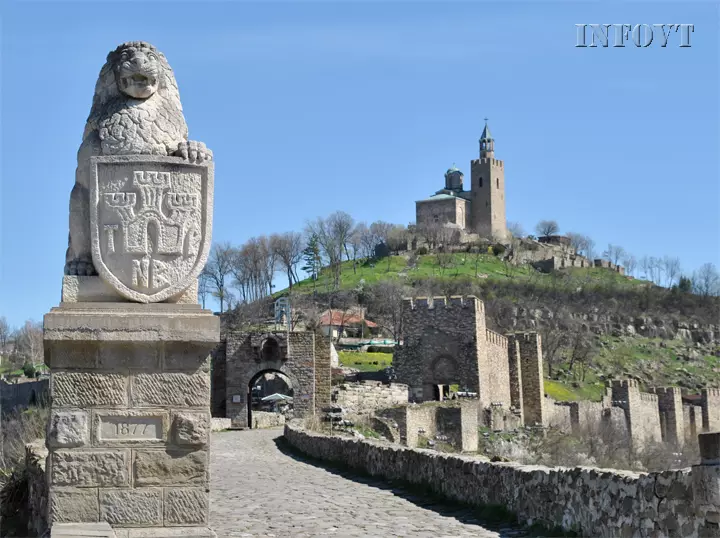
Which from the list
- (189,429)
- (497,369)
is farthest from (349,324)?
(189,429)

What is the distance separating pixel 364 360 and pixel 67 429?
5581cm

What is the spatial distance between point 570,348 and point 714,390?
16.4 meters

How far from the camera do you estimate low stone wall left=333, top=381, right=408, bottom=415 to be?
36.4 meters

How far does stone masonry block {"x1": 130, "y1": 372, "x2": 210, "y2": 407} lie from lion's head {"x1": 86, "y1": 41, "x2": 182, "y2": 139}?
5.39 ft

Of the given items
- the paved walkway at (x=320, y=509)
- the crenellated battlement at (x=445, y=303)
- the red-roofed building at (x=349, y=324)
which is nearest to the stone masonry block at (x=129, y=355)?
the paved walkway at (x=320, y=509)

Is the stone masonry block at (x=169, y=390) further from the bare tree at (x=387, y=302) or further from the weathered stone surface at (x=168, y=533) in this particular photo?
the bare tree at (x=387, y=302)

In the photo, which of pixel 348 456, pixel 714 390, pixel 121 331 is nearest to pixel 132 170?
pixel 121 331

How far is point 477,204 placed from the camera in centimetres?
14450

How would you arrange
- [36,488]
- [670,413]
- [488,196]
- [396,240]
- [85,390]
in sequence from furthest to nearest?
1. [488,196]
2. [396,240]
3. [670,413]
4. [36,488]
5. [85,390]

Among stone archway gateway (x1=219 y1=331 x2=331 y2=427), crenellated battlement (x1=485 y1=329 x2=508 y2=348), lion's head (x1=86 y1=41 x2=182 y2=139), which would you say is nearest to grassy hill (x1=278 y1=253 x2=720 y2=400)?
crenellated battlement (x1=485 y1=329 x2=508 y2=348)

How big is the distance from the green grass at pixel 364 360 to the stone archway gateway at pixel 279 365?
66.9ft

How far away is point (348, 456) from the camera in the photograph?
16484mm

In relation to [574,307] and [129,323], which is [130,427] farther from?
[574,307]

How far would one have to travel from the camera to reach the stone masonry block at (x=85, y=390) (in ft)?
20.7
